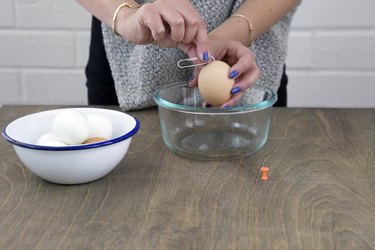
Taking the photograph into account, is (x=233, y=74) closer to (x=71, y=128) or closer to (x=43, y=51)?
(x=71, y=128)

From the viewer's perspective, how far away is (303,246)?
0.54 metres

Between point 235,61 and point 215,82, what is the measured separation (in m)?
0.09

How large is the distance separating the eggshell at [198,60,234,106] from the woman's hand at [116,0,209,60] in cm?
3

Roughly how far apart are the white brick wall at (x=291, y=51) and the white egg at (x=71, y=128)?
98 centimetres

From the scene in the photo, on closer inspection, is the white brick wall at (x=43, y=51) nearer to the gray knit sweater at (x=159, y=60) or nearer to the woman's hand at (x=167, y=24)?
the gray knit sweater at (x=159, y=60)

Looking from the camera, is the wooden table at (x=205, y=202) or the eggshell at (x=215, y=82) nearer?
the wooden table at (x=205, y=202)

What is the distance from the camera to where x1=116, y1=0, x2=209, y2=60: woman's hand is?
75 centimetres

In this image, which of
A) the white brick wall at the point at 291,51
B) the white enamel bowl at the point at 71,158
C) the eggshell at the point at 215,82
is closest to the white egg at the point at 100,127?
the white enamel bowl at the point at 71,158

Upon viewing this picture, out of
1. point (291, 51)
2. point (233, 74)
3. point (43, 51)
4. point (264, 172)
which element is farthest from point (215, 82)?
point (43, 51)

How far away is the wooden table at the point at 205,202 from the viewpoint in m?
0.56

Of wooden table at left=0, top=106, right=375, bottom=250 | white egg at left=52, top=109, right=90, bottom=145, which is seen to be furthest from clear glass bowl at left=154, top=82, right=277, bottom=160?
white egg at left=52, top=109, right=90, bottom=145

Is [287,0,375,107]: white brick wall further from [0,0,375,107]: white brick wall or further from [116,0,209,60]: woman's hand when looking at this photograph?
[116,0,209,60]: woman's hand

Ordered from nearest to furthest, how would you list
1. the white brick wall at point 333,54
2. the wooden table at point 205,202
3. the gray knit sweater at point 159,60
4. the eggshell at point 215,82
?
the wooden table at point 205,202, the eggshell at point 215,82, the gray knit sweater at point 159,60, the white brick wall at point 333,54

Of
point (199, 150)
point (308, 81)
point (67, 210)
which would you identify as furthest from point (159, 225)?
point (308, 81)
